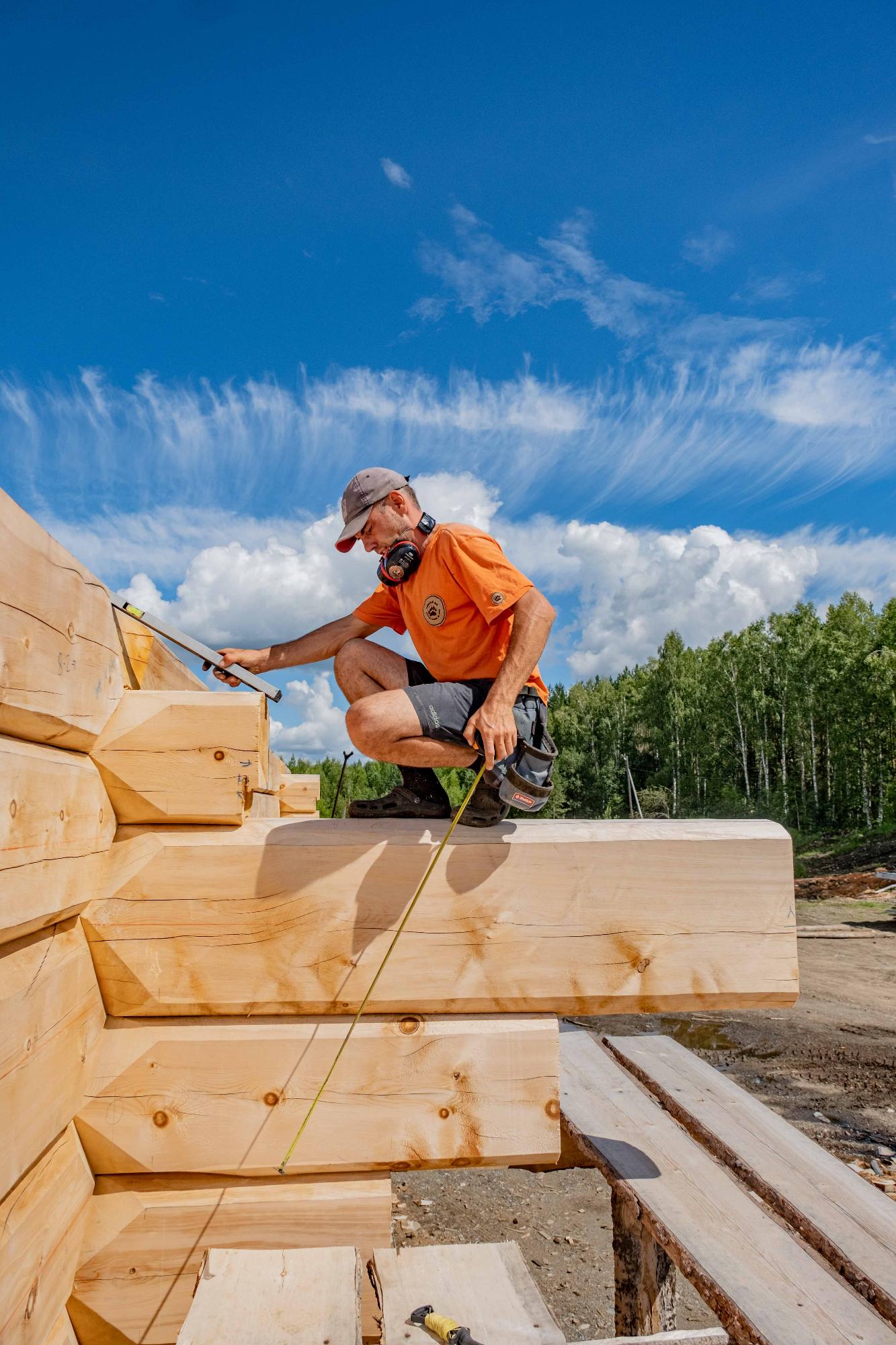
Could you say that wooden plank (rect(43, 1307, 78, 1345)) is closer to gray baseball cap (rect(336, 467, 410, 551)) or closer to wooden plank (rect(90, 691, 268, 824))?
wooden plank (rect(90, 691, 268, 824))

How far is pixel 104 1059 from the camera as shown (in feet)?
6.60

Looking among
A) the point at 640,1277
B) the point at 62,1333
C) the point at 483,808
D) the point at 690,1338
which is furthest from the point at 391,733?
the point at 640,1277

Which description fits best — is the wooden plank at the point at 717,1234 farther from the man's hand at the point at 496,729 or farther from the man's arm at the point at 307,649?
the man's arm at the point at 307,649

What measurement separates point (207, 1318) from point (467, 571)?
5.57 feet

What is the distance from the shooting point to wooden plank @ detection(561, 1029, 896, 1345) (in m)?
2.00

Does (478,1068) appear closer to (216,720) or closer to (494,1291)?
(494,1291)

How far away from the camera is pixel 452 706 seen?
223 centimetres

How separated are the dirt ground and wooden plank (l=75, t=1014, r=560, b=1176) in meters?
0.46

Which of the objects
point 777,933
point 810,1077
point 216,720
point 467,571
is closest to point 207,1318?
point 216,720

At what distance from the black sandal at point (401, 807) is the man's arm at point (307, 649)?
604 millimetres

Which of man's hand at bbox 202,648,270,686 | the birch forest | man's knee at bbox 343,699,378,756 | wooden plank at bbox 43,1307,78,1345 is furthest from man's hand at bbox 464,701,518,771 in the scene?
the birch forest

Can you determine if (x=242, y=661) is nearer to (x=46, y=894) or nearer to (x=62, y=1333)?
(x=46, y=894)

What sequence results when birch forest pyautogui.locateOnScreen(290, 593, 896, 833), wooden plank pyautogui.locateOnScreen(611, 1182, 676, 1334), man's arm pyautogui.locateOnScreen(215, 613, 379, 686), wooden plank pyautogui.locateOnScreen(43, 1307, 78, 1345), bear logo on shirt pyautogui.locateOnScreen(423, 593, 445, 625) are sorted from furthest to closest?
birch forest pyautogui.locateOnScreen(290, 593, 896, 833), wooden plank pyautogui.locateOnScreen(611, 1182, 676, 1334), man's arm pyautogui.locateOnScreen(215, 613, 379, 686), bear logo on shirt pyautogui.locateOnScreen(423, 593, 445, 625), wooden plank pyautogui.locateOnScreen(43, 1307, 78, 1345)

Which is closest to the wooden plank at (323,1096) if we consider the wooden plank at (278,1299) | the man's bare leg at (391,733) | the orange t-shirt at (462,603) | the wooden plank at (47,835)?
the wooden plank at (278,1299)
